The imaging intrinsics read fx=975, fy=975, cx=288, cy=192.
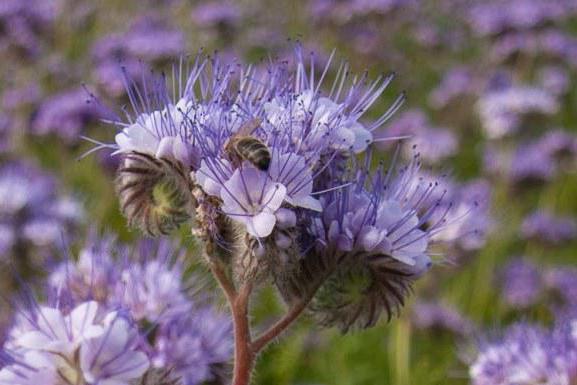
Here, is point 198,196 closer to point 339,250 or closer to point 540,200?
point 339,250

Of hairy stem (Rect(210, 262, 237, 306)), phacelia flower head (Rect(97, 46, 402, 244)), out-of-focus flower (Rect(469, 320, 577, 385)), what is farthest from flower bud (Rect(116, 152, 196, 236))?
out-of-focus flower (Rect(469, 320, 577, 385))

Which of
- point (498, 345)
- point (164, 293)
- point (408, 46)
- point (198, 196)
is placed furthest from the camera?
point (408, 46)

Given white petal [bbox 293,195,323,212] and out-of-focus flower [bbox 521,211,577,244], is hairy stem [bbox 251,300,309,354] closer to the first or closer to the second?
white petal [bbox 293,195,323,212]

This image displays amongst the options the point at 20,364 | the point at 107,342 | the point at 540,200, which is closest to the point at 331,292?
the point at 107,342

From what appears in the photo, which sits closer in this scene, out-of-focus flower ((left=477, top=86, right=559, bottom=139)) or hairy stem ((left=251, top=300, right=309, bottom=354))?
hairy stem ((left=251, top=300, right=309, bottom=354))

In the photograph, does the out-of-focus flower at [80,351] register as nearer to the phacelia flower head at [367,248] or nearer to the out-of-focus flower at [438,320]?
the phacelia flower head at [367,248]

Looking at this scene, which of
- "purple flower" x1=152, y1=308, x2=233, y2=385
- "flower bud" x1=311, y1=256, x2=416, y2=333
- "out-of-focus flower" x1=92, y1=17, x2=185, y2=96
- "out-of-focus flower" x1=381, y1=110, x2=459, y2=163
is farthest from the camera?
"out-of-focus flower" x1=381, y1=110, x2=459, y2=163

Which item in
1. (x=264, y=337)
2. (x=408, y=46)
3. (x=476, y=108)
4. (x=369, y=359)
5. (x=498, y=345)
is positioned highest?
(x=408, y=46)

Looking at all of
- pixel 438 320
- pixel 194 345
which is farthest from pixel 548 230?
pixel 194 345

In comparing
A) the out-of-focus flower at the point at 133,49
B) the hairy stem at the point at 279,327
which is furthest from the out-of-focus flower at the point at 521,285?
the hairy stem at the point at 279,327
